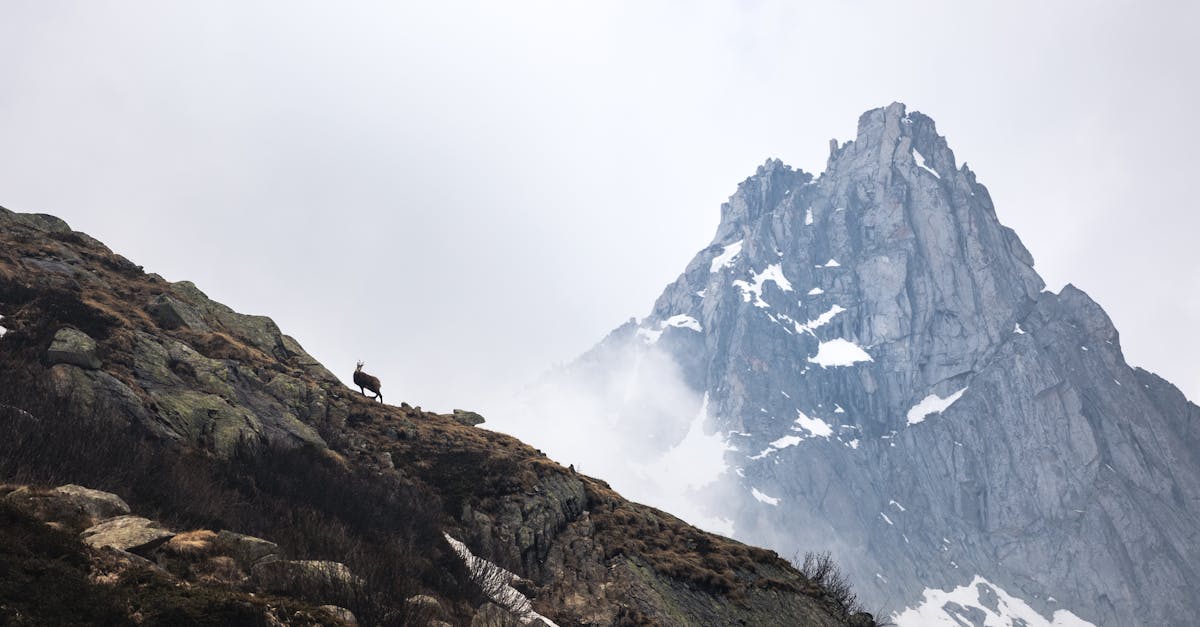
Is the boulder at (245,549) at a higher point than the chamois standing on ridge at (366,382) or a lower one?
lower

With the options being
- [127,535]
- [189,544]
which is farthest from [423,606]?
[127,535]

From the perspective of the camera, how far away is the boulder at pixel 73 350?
24.3 m

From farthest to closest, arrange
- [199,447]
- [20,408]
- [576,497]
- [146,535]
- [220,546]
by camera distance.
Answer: [576,497] → [199,447] → [20,408] → [220,546] → [146,535]

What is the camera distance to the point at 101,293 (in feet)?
103

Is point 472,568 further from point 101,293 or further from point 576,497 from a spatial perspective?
point 101,293

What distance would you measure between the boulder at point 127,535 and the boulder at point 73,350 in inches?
521

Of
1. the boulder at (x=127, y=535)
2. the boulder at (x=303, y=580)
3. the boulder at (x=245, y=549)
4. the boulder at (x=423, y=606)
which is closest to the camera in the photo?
the boulder at (x=127, y=535)

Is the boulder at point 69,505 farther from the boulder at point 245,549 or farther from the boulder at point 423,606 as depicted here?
the boulder at point 423,606

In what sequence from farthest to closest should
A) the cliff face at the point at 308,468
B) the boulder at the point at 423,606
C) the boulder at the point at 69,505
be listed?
the cliff face at the point at 308,468 → the boulder at the point at 423,606 → the boulder at the point at 69,505

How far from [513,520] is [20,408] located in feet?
57.4

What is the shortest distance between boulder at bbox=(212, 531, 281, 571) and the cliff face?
87.0 inches

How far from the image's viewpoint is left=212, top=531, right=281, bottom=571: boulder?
48.6ft

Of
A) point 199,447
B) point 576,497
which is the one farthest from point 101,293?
point 576,497

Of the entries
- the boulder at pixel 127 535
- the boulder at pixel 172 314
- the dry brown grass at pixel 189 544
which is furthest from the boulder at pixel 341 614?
the boulder at pixel 172 314
